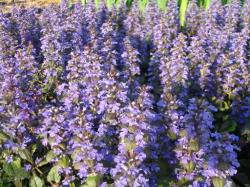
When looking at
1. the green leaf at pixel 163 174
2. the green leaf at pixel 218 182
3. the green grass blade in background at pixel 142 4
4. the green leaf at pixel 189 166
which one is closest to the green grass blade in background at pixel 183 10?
the green grass blade in background at pixel 142 4

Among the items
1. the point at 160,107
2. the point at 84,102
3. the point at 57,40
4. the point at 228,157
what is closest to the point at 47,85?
the point at 57,40

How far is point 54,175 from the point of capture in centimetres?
409

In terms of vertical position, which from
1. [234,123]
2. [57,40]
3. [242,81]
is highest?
[57,40]

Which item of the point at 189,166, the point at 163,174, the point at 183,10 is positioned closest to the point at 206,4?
the point at 183,10

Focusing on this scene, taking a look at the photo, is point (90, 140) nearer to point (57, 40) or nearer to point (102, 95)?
point (102, 95)

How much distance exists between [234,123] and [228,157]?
1421 millimetres

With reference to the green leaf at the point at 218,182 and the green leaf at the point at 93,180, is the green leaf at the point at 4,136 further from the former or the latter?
the green leaf at the point at 218,182

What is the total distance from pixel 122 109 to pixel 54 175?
2.86 ft

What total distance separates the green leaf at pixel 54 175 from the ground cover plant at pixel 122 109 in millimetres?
13

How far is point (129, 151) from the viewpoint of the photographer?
353cm

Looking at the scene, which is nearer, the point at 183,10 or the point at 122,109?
the point at 122,109

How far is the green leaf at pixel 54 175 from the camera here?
160 inches

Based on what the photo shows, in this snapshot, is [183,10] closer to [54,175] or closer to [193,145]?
[193,145]

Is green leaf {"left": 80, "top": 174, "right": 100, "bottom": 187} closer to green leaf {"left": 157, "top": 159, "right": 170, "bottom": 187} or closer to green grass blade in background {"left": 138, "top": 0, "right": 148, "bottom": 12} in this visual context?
green leaf {"left": 157, "top": 159, "right": 170, "bottom": 187}
